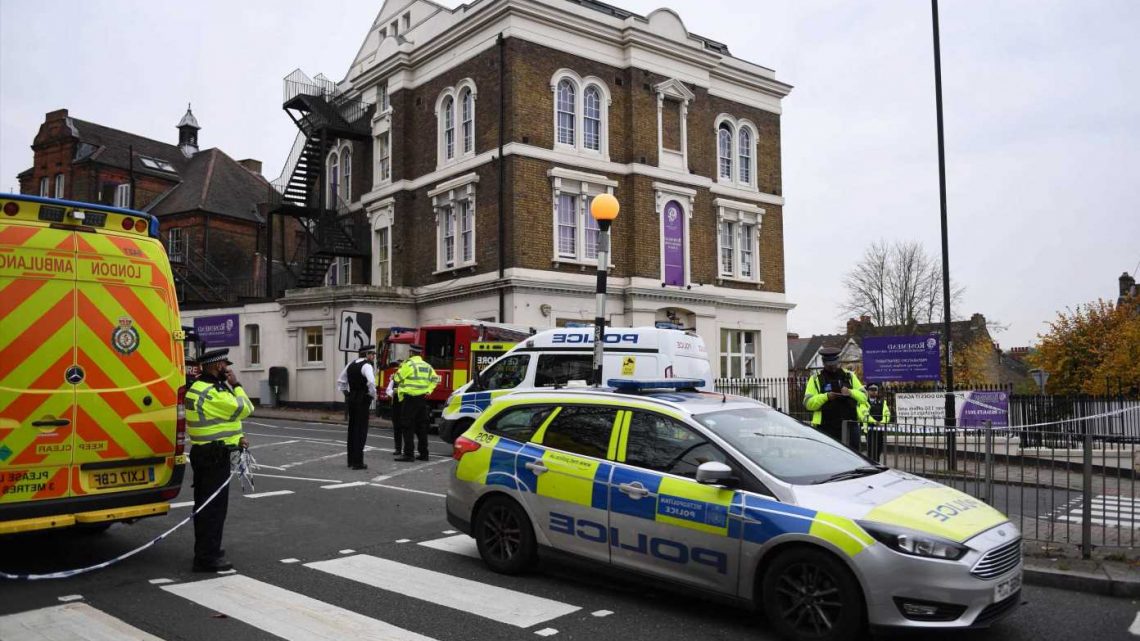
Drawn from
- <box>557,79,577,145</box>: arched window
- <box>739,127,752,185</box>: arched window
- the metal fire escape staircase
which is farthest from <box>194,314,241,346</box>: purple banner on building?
<box>739,127,752,185</box>: arched window

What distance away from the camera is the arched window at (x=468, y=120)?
27.0 meters

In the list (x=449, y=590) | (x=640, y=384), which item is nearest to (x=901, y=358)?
(x=640, y=384)

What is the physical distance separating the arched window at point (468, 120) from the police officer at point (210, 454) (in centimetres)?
2093

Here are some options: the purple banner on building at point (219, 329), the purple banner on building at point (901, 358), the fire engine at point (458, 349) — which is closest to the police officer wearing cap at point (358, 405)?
the fire engine at point (458, 349)

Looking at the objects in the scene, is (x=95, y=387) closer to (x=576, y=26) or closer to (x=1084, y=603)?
(x=1084, y=603)

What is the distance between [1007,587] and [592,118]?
77.8 ft

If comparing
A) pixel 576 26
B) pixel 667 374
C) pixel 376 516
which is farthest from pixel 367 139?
pixel 376 516

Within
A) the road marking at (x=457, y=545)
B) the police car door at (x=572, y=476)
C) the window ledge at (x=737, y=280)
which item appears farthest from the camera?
the window ledge at (x=737, y=280)

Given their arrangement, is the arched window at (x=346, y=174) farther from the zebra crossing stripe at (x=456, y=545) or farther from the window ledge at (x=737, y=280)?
the zebra crossing stripe at (x=456, y=545)

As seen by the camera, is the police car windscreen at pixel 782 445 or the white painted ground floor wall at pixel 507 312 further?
the white painted ground floor wall at pixel 507 312

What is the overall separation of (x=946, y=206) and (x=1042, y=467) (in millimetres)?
7876

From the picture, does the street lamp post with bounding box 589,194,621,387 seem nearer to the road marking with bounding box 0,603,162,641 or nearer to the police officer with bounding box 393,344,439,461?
the police officer with bounding box 393,344,439,461

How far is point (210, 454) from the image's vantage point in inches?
272

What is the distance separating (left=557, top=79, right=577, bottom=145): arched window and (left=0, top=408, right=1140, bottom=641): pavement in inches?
768
